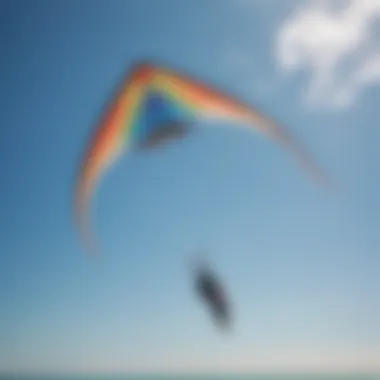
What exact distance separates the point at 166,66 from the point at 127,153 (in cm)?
37

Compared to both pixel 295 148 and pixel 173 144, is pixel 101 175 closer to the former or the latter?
pixel 173 144

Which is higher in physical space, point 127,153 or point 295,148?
point 127,153

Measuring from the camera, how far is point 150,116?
2.15m

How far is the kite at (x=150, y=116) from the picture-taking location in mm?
2033

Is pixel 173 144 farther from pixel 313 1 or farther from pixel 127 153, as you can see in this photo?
pixel 313 1

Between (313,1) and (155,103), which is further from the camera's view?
(155,103)

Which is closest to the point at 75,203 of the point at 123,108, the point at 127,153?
the point at 127,153

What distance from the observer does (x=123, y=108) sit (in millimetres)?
2102

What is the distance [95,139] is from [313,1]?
0.98 meters

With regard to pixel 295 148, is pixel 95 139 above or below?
above

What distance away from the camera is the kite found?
2.03 m

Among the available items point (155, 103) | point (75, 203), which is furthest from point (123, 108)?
point (75, 203)

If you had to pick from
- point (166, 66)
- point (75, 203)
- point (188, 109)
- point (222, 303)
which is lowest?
point (222, 303)

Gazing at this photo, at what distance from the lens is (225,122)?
204cm
